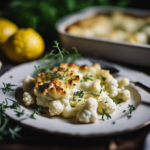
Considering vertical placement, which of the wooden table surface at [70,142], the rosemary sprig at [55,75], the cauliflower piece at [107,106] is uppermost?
the rosemary sprig at [55,75]

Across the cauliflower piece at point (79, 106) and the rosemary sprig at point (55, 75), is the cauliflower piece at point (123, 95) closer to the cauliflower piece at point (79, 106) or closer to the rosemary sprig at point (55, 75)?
the cauliflower piece at point (79, 106)

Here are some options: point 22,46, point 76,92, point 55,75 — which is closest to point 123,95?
point 76,92

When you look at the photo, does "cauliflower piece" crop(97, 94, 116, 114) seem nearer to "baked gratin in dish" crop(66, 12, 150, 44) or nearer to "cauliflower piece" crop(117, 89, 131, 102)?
"cauliflower piece" crop(117, 89, 131, 102)

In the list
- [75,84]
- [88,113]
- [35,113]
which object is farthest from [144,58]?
[35,113]

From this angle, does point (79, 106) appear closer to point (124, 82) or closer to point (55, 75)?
point (55, 75)

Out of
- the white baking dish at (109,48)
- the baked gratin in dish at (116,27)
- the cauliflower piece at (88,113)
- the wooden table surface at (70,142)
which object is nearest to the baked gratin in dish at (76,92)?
the cauliflower piece at (88,113)

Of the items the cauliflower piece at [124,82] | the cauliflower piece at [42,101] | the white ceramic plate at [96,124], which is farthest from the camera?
the cauliflower piece at [124,82]

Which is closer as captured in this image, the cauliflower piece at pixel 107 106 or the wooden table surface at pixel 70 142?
the wooden table surface at pixel 70 142

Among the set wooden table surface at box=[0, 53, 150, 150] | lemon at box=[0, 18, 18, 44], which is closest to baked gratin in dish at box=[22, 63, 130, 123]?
wooden table surface at box=[0, 53, 150, 150]

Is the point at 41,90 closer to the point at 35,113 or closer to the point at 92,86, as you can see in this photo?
the point at 35,113
